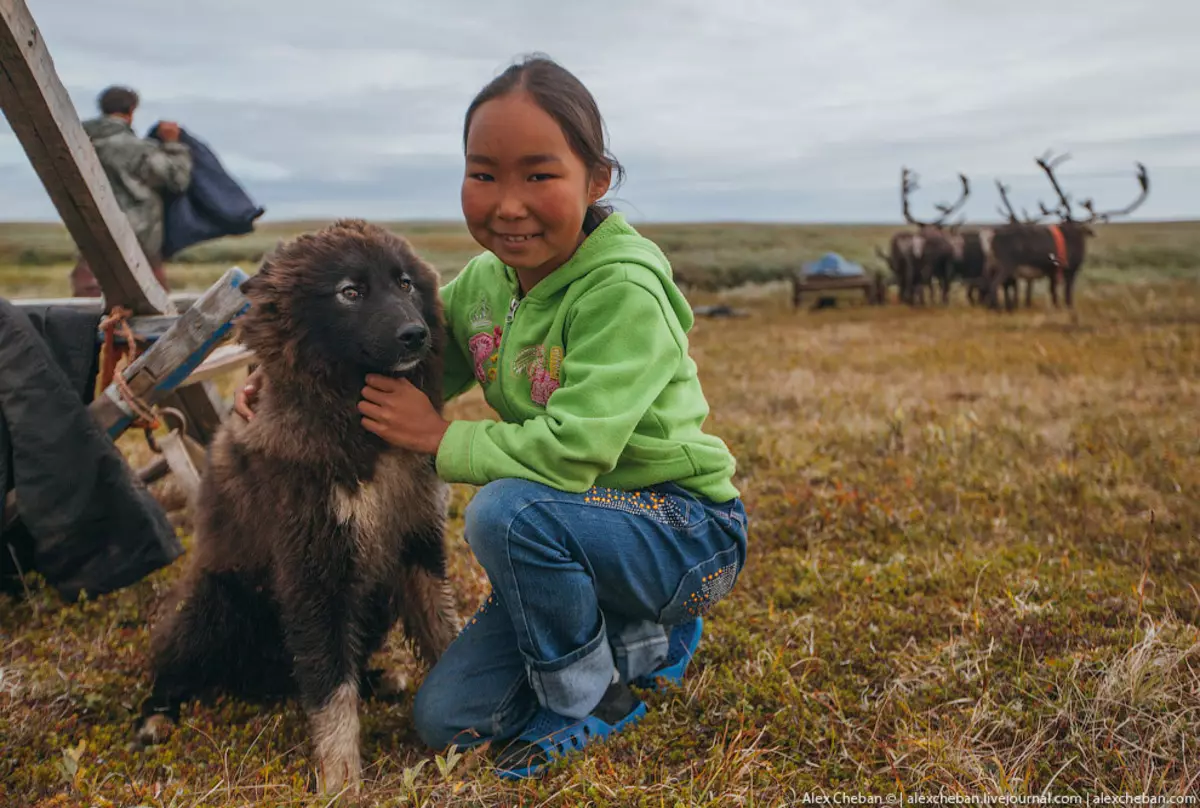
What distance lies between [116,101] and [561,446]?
794 centimetres

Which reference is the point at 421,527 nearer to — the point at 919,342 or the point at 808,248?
the point at 919,342

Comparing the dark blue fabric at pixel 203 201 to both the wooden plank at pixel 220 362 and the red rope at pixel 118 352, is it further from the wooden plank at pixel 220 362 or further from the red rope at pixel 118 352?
the red rope at pixel 118 352

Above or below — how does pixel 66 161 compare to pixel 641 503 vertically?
above

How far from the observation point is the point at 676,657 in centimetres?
344

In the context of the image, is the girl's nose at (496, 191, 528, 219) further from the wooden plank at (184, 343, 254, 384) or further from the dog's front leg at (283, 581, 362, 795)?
the wooden plank at (184, 343, 254, 384)

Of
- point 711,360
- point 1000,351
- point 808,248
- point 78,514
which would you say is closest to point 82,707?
point 78,514

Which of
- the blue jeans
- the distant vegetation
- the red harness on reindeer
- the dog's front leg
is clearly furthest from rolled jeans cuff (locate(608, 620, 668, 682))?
the red harness on reindeer

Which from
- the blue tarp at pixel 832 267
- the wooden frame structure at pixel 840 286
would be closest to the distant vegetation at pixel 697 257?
the blue tarp at pixel 832 267

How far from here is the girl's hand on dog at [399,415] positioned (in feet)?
9.06

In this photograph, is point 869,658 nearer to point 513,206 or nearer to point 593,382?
point 593,382

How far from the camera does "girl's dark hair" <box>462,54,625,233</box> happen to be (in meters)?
2.61

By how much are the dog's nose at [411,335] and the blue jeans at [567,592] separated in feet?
1.62

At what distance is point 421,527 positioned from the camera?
121 inches

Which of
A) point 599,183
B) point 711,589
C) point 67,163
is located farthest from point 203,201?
point 711,589
